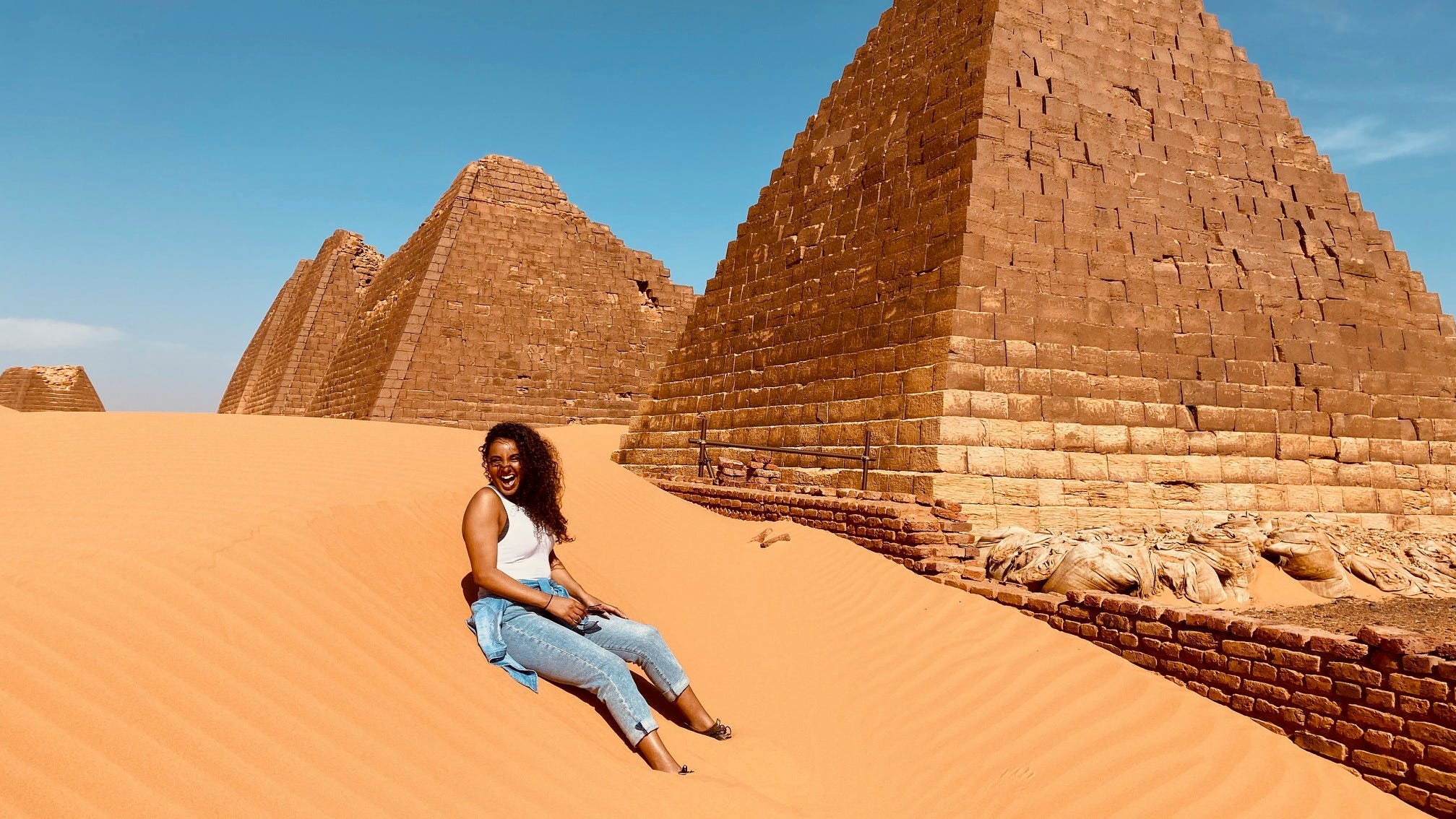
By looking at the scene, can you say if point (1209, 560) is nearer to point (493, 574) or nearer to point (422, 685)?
point (493, 574)

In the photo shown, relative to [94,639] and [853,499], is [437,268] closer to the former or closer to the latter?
[853,499]

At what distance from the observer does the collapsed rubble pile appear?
5.55 m

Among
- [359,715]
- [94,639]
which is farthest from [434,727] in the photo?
[94,639]

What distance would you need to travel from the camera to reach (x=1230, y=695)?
4.24m

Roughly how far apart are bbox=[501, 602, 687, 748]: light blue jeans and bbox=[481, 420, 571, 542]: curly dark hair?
1.59ft

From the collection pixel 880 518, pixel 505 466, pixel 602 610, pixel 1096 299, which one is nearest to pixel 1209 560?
pixel 880 518

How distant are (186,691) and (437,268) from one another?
21.0 metres

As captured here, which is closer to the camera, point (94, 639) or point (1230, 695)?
point (94, 639)

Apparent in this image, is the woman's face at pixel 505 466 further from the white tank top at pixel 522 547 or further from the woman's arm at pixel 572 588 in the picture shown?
the woman's arm at pixel 572 588

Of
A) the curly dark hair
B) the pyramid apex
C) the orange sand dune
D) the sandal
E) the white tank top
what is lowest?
the sandal

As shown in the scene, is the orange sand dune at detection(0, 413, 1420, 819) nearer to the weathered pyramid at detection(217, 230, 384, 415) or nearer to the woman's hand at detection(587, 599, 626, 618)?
the woman's hand at detection(587, 599, 626, 618)

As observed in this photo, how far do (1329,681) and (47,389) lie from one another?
39766mm

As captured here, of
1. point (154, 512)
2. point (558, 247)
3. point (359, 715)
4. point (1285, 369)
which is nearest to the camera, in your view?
point (359, 715)

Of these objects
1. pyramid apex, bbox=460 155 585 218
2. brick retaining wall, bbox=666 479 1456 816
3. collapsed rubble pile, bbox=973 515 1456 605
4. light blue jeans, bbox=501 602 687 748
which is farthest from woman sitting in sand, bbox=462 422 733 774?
pyramid apex, bbox=460 155 585 218
